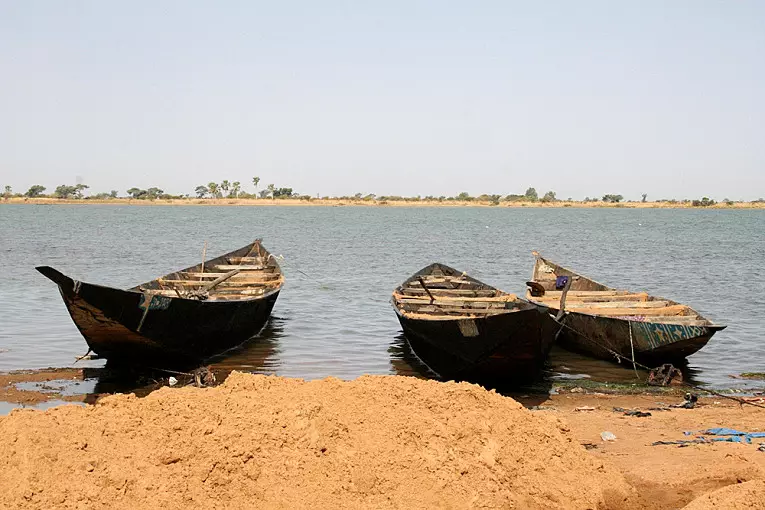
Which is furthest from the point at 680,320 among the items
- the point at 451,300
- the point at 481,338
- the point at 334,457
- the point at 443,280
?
the point at 334,457

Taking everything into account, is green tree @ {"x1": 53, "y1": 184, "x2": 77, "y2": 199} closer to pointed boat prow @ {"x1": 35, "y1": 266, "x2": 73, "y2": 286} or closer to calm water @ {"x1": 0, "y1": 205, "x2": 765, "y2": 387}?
calm water @ {"x1": 0, "y1": 205, "x2": 765, "y2": 387}

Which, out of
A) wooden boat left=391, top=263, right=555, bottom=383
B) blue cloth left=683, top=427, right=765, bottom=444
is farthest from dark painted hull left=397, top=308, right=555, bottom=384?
blue cloth left=683, top=427, right=765, bottom=444

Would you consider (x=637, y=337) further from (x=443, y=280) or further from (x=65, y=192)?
(x=65, y=192)

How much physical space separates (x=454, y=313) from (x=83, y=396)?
6.06 m

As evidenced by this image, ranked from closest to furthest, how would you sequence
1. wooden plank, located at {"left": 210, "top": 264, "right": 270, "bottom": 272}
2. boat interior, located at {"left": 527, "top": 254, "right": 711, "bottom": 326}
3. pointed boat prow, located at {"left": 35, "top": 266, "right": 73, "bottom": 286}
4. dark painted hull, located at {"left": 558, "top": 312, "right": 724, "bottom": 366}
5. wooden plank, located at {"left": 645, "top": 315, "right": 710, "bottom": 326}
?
pointed boat prow, located at {"left": 35, "top": 266, "right": 73, "bottom": 286}, dark painted hull, located at {"left": 558, "top": 312, "right": 724, "bottom": 366}, wooden plank, located at {"left": 645, "top": 315, "right": 710, "bottom": 326}, boat interior, located at {"left": 527, "top": 254, "right": 711, "bottom": 326}, wooden plank, located at {"left": 210, "top": 264, "right": 270, "bottom": 272}

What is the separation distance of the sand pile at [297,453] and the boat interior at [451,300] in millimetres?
5106

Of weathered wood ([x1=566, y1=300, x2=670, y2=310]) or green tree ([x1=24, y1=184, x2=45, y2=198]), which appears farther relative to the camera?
green tree ([x1=24, y1=184, x2=45, y2=198])

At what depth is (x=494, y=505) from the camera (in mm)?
5379

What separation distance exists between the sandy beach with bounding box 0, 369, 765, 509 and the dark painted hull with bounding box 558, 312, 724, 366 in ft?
15.8

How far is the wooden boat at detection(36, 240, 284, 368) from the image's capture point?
1006 centimetres

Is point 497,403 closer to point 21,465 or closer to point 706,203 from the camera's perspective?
point 21,465

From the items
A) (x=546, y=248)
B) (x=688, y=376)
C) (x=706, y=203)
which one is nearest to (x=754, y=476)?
(x=688, y=376)

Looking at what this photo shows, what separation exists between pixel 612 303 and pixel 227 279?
8.30 m

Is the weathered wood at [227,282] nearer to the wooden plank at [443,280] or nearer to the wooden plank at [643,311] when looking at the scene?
the wooden plank at [443,280]
